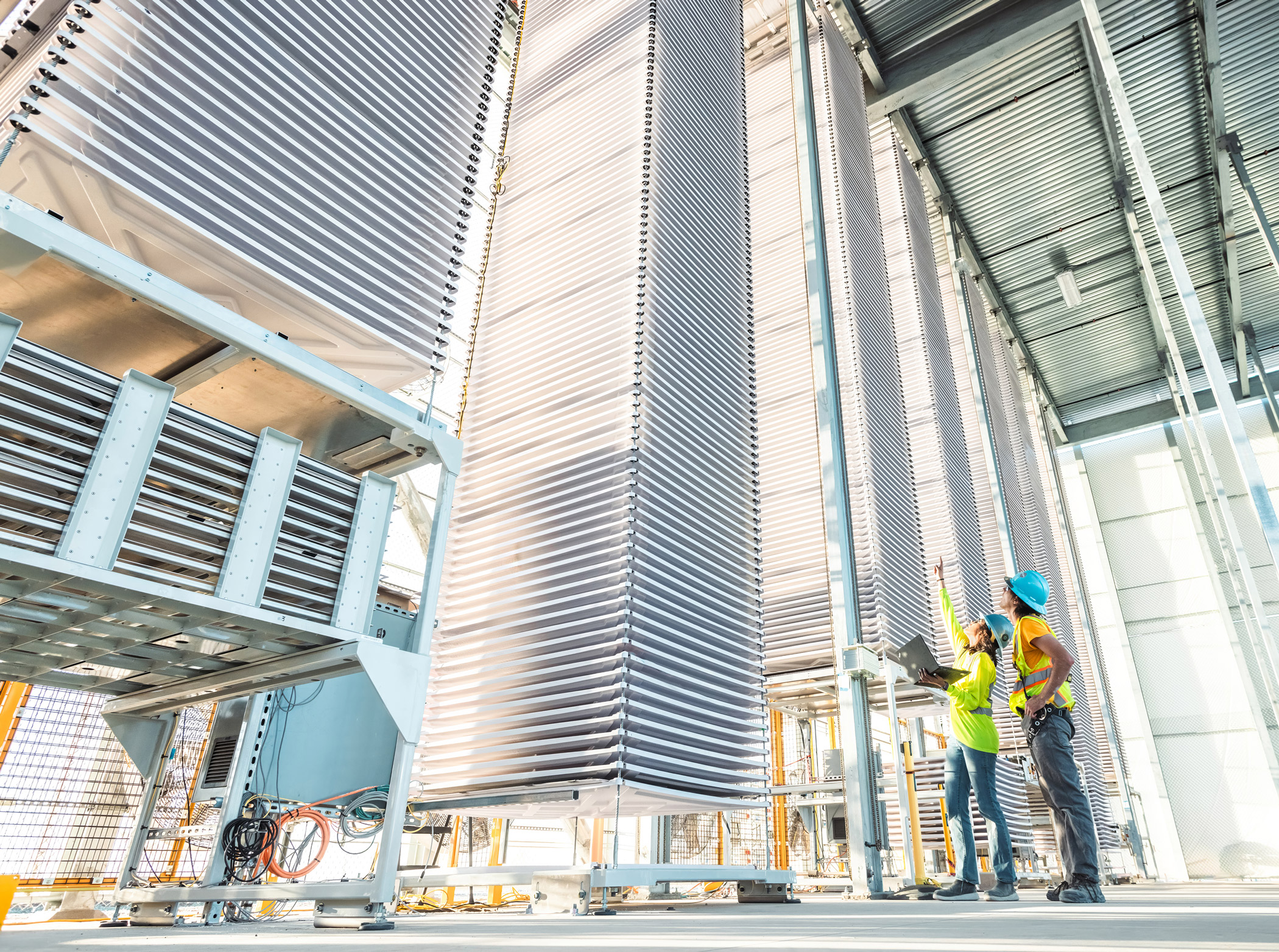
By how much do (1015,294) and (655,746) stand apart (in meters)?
15.3

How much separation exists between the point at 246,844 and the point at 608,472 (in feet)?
7.95

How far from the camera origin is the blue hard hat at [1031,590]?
3.93 meters

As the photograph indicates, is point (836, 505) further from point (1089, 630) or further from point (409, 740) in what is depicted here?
point (1089, 630)

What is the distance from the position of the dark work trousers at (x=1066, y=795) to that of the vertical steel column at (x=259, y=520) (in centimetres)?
353

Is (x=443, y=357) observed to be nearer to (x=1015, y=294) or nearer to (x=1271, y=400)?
(x=1271, y=400)

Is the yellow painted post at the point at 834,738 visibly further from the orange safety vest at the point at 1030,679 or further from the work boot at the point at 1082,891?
the work boot at the point at 1082,891

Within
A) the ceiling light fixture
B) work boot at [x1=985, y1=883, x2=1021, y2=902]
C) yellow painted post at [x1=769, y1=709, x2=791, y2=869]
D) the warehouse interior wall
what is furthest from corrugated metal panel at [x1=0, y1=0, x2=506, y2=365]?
the warehouse interior wall

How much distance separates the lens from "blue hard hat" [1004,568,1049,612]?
393cm

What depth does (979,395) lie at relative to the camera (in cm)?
1195

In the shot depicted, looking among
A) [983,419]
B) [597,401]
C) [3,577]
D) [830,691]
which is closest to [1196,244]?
[983,419]

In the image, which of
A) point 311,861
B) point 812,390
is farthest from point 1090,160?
point 311,861

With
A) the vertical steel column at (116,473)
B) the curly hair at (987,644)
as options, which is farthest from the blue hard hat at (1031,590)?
the vertical steel column at (116,473)

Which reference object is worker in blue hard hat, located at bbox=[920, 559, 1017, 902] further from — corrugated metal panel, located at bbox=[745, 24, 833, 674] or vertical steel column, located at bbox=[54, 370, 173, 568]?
vertical steel column, located at bbox=[54, 370, 173, 568]

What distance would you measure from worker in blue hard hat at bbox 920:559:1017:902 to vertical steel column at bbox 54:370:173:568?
3.96 meters
